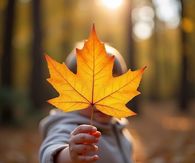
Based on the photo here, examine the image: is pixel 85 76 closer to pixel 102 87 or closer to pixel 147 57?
pixel 102 87

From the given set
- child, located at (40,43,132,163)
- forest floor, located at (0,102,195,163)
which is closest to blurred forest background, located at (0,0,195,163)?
forest floor, located at (0,102,195,163)

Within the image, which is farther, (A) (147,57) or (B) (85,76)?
(A) (147,57)

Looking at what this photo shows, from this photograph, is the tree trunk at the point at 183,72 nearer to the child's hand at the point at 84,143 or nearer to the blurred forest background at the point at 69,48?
the blurred forest background at the point at 69,48

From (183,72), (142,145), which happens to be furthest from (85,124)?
(183,72)

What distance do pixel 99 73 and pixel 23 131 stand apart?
9.95 meters

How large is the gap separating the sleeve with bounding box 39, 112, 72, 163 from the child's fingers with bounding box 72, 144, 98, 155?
36cm

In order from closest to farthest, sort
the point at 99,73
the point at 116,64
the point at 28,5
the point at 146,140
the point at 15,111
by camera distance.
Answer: the point at 99,73
the point at 116,64
the point at 146,140
the point at 15,111
the point at 28,5

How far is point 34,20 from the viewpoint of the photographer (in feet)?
46.8

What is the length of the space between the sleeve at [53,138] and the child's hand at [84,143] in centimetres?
35

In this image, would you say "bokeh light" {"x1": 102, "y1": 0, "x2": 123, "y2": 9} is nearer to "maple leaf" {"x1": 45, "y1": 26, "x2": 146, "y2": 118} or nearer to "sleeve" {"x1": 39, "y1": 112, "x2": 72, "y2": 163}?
"sleeve" {"x1": 39, "y1": 112, "x2": 72, "y2": 163}

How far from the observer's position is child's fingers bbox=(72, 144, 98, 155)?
1.60 metres

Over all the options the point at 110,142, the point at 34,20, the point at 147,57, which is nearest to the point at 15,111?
the point at 34,20

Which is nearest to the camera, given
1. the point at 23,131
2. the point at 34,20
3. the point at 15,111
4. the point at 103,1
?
the point at 23,131

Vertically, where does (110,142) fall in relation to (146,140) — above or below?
above
